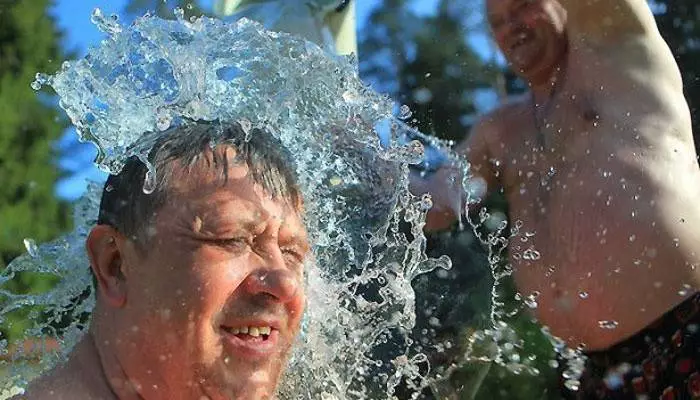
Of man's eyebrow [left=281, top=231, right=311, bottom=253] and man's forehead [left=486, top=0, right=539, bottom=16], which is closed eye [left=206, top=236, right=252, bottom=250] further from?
man's forehead [left=486, top=0, right=539, bottom=16]

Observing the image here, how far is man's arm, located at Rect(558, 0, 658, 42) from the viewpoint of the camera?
2482mm

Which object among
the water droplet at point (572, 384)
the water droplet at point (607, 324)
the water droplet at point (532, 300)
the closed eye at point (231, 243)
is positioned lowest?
the water droplet at point (572, 384)

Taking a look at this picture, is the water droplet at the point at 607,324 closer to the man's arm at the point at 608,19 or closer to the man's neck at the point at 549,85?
the man's neck at the point at 549,85

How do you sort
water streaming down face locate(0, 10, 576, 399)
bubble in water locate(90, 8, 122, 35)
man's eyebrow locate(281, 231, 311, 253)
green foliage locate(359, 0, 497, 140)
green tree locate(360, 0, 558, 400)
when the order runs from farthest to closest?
green foliage locate(359, 0, 497, 140) → green tree locate(360, 0, 558, 400) → bubble in water locate(90, 8, 122, 35) → water streaming down face locate(0, 10, 576, 399) → man's eyebrow locate(281, 231, 311, 253)

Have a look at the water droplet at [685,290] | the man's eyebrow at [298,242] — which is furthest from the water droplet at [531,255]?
the man's eyebrow at [298,242]

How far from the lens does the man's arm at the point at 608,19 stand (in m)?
2.48

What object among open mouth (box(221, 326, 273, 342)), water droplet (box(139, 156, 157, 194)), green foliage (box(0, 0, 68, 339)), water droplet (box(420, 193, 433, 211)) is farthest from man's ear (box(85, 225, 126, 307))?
green foliage (box(0, 0, 68, 339))

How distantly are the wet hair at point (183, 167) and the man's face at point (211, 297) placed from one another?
0.02 m

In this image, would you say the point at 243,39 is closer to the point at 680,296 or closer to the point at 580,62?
the point at 580,62

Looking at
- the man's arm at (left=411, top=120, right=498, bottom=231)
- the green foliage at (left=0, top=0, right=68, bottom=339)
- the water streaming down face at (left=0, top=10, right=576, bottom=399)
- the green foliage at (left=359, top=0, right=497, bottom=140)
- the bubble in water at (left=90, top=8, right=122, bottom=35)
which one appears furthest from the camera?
the green foliage at (left=0, top=0, right=68, bottom=339)

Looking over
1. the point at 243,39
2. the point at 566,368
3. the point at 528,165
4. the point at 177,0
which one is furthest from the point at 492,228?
the point at 177,0

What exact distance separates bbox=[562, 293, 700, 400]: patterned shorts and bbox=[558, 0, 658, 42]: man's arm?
796 millimetres

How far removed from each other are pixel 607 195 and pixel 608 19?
512 millimetres

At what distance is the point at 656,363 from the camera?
6.91 feet
